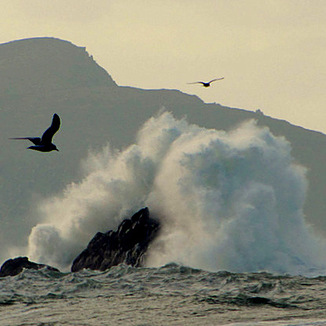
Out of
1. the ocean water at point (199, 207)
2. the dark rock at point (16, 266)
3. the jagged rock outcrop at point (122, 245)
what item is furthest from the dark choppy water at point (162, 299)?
the jagged rock outcrop at point (122, 245)

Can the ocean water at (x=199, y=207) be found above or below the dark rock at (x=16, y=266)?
above

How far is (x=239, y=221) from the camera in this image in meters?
58.4

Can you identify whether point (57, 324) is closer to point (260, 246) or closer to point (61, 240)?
point (260, 246)

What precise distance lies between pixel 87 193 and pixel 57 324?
44436 millimetres

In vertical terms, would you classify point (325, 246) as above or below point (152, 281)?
above

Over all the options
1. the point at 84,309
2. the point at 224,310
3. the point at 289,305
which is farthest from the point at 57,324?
the point at 289,305

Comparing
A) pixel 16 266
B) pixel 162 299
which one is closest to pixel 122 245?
pixel 16 266

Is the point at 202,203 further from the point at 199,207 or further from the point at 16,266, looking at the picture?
the point at 16,266

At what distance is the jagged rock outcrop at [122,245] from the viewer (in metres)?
52.9

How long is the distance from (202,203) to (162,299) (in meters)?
33.9

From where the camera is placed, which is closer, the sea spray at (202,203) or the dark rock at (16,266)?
the dark rock at (16,266)

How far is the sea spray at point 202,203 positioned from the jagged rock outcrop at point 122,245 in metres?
0.86

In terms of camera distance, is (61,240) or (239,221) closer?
(239,221)

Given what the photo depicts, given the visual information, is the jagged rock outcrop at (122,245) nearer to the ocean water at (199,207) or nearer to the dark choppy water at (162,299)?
the ocean water at (199,207)
